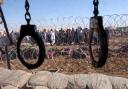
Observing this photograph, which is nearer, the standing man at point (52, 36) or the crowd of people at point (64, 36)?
the crowd of people at point (64, 36)

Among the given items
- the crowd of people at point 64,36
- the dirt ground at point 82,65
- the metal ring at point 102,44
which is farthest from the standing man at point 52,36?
the metal ring at point 102,44

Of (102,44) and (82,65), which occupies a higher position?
(102,44)

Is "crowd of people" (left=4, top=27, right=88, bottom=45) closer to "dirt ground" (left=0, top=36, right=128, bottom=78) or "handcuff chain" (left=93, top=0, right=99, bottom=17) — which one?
"dirt ground" (left=0, top=36, right=128, bottom=78)

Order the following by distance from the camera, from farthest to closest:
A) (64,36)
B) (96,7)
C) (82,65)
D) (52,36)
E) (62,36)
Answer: (62,36), (64,36), (52,36), (82,65), (96,7)

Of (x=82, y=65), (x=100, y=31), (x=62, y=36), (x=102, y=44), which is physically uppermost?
(x=100, y=31)

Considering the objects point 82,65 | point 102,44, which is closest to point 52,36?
point 82,65

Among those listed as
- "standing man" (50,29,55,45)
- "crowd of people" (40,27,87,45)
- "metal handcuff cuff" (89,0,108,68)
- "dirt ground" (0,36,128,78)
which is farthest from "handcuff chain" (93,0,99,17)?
"standing man" (50,29,55,45)

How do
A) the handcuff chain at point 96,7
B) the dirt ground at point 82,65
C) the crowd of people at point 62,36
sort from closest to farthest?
the handcuff chain at point 96,7, the dirt ground at point 82,65, the crowd of people at point 62,36

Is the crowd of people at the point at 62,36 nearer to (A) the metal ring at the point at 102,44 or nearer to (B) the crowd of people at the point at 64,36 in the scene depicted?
(B) the crowd of people at the point at 64,36

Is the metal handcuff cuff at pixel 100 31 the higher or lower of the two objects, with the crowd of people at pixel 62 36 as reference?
higher

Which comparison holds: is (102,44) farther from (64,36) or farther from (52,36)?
(64,36)

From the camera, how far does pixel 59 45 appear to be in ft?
68.2

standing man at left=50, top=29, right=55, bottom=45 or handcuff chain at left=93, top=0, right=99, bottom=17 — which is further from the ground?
handcuff chain at left=93, top=0, right=99, bottom=17

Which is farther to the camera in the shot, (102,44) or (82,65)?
(82,65)
